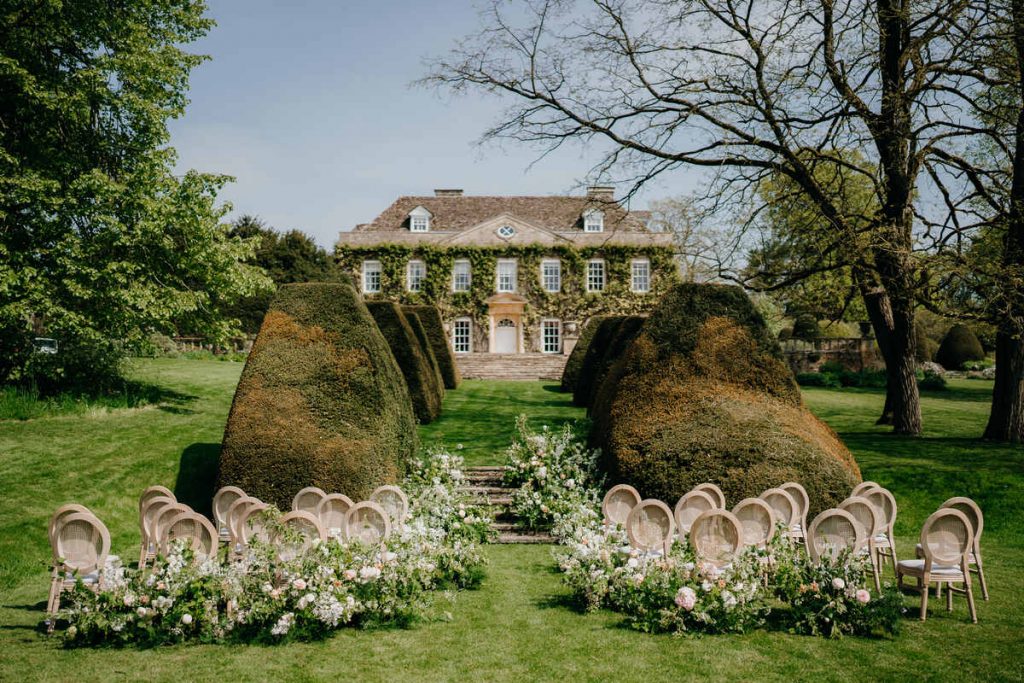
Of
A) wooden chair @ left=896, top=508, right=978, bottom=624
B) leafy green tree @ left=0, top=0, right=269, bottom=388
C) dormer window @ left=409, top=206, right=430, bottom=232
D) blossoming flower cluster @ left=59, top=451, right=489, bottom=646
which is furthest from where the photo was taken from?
dormer window @ left=409, top=206, right=430, bottom=232

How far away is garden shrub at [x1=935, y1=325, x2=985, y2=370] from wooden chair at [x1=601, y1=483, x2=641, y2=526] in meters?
36.4

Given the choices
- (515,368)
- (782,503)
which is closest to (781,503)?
Answer: (782,503)

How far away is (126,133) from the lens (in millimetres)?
18266

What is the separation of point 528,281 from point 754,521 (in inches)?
1311

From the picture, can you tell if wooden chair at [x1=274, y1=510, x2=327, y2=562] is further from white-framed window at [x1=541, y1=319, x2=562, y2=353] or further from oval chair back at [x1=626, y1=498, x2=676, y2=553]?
white-framed window at [x1=541, y1=319, x2=562, y2=353]

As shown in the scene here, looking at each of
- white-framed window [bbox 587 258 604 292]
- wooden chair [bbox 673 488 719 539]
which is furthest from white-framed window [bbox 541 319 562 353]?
wooden chair [bbox 673 488 719 539]

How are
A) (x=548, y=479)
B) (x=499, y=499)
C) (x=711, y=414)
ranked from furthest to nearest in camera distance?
(x=499, y=499) → (x=548, y=479) → (x=711, y=414)

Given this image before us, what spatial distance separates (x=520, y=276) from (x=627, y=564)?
34.0 meters

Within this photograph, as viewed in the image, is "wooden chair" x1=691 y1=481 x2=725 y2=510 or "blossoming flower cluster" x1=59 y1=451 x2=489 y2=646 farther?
"wooden chair" x1=691 y1=481 x2=725 y2=510

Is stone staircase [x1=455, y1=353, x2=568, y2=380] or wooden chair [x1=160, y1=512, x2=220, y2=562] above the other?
stone staircase [x1=455, y1=353, x2=568, y2=380]

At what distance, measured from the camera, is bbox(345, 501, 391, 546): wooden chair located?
25.0ft

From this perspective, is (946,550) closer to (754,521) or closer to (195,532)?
(754,521)

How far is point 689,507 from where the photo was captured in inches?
328

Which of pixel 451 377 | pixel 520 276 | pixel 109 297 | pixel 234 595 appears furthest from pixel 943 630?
pixel 520 276
